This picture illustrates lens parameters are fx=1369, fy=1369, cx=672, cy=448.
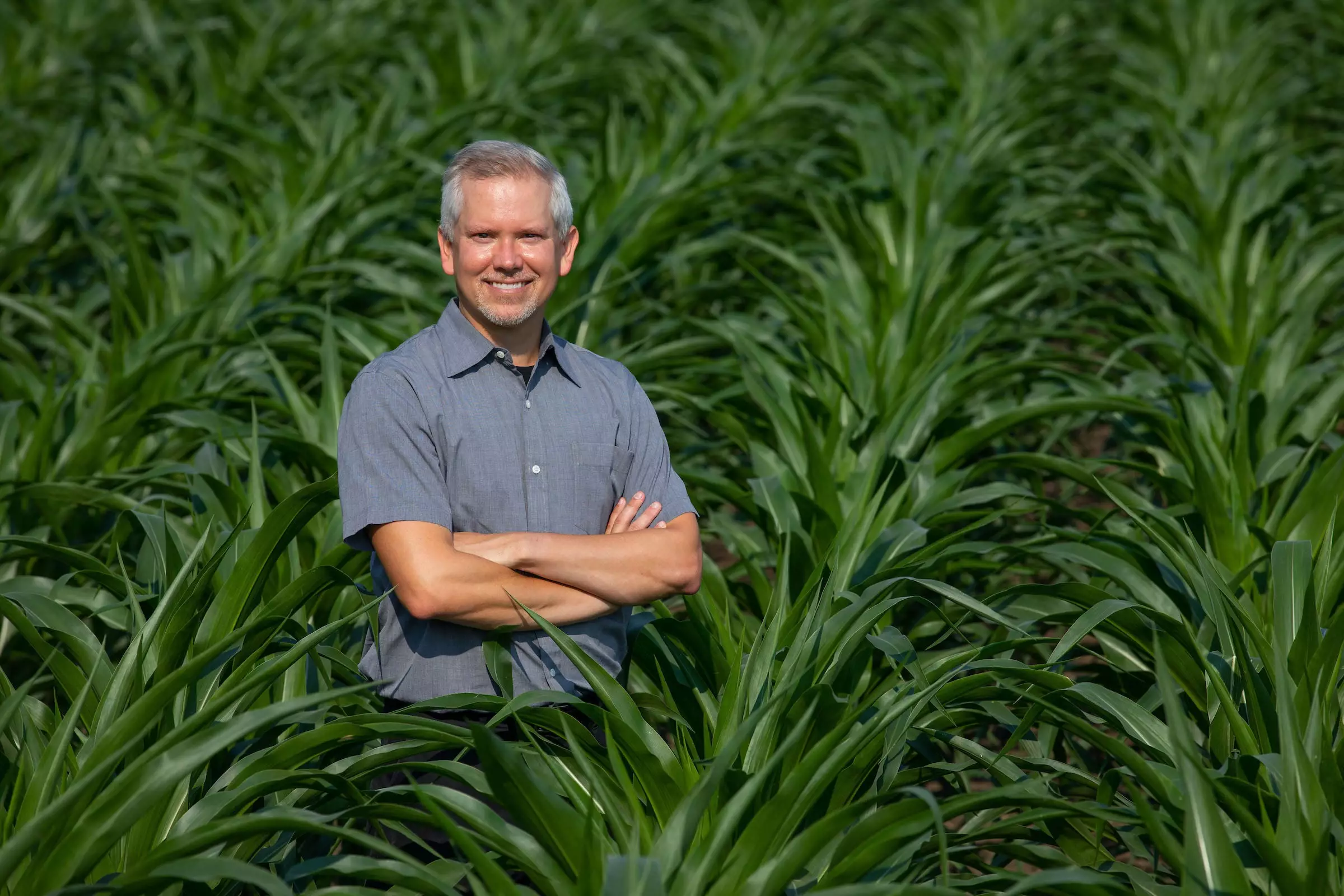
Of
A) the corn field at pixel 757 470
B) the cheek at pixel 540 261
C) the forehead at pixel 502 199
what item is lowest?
the corn field at pixel 757 470

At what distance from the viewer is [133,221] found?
14.4 ft

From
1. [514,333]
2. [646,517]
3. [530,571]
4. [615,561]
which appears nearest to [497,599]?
[530,571]

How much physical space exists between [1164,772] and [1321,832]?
0.67 feet

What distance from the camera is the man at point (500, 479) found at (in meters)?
1.77

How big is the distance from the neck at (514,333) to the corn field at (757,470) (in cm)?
35

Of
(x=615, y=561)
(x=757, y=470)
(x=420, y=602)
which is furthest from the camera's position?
(x=757, y=470)

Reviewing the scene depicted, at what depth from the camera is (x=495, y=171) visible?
188 cm

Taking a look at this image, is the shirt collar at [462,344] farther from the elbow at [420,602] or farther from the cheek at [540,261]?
the elbow at [420,602]

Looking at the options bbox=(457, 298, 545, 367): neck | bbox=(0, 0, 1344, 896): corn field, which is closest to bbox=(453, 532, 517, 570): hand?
bbox=(0, 0, 1344, 896): corn field

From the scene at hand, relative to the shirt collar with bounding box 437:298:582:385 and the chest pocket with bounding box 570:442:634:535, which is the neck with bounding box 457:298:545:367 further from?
the chest pocket with bounding box 570:442:634:535

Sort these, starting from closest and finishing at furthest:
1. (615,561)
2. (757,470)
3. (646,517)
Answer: (615,561), (646,517), (757,470)

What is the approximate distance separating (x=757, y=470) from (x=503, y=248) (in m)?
0.98

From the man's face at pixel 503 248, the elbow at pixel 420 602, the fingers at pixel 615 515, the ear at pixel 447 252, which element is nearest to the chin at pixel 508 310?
the man's face at pixel 503 248

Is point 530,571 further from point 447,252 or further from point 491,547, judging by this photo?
point 447,252
